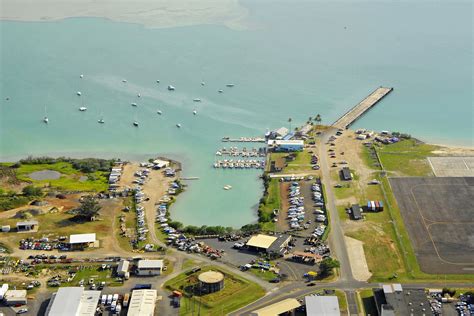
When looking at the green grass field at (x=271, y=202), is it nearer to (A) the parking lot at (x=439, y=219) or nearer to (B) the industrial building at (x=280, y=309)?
(A) the parking lot at (x=439, y=219)

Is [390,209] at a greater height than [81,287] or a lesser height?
Result: greater

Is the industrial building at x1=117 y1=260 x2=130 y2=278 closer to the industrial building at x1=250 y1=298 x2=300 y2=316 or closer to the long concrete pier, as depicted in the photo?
the industrial building at x1=250 y1=298 x2=300 y2=316

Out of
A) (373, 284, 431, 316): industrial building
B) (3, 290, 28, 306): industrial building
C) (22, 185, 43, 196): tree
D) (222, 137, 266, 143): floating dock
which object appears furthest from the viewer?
(222, 137, 266, 143): floating dock

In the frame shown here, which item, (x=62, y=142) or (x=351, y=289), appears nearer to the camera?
(x=351, y=289)

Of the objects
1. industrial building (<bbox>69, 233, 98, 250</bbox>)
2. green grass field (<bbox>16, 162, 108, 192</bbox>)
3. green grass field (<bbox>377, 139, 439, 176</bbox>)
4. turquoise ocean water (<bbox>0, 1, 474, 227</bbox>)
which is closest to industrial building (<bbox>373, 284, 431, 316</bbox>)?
turquoise ocean water (<bbox>0, 1, 474, 227</bbox>)

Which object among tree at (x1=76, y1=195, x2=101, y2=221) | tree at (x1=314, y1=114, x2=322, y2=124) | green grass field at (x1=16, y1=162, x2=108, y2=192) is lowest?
tree at (x1=76, y1=195, x2=101, y2=221)

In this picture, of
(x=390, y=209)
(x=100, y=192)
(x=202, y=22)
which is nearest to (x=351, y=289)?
(x=390, y=209)

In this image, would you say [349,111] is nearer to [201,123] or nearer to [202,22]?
[201,123]
